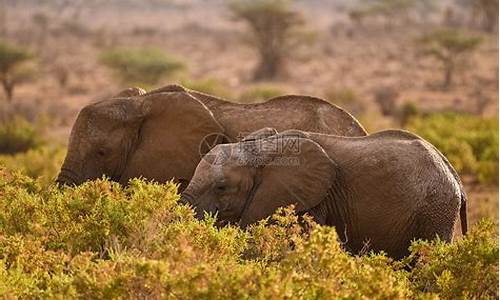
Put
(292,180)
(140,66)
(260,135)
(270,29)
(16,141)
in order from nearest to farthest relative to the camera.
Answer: (292,180) < (260,135) < (16,141) < (140,66) < (270,29)

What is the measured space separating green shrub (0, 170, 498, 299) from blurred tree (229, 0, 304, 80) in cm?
2663

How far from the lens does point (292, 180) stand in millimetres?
6379

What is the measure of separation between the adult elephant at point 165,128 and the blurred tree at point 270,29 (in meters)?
24.9

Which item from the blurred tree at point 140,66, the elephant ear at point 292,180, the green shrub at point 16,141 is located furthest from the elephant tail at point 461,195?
the blurred tree at point 140,66

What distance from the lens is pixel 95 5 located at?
238 ft

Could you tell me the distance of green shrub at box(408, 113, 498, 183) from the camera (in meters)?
14.0

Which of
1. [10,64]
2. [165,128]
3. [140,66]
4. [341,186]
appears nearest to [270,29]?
[140,66]

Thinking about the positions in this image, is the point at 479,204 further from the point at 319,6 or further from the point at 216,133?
the point at 319,6

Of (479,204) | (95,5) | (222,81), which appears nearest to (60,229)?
(479,204)

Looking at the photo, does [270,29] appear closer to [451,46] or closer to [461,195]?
[451,46]

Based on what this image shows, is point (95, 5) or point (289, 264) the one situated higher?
point (289, 264)

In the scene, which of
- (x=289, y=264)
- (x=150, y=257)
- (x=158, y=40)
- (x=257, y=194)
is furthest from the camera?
(x=158, y=40)

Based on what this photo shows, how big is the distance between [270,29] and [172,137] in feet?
86.4

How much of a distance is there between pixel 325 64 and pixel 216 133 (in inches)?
1174
